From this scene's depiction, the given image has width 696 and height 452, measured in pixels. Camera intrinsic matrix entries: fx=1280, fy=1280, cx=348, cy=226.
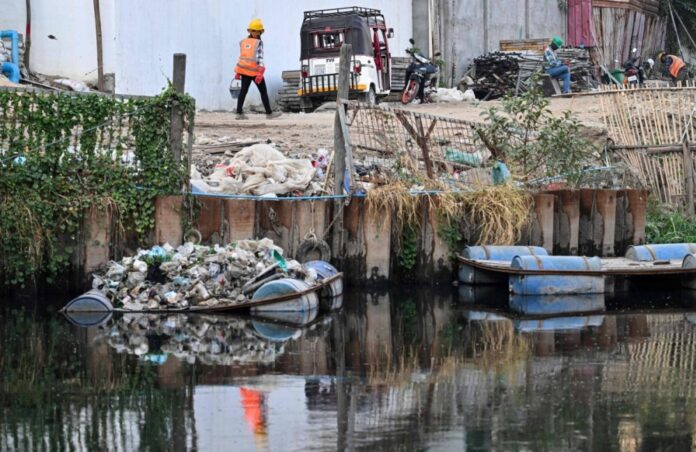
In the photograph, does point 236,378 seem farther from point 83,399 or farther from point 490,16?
point 490,16

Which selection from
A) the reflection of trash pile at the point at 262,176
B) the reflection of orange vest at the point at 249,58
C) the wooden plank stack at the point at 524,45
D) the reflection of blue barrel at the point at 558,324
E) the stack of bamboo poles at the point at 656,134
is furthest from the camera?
the wooden plank stack at the point at 524,45

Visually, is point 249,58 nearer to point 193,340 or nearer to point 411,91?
point 411,91

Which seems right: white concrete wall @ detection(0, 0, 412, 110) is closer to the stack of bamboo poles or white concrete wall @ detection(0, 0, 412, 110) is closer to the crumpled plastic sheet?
the crumpled plastic sheet

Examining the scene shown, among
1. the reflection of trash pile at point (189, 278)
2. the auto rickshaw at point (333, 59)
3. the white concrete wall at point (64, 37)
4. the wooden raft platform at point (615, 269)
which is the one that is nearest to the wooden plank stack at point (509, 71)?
the auto rickshaw at point (333, 59)

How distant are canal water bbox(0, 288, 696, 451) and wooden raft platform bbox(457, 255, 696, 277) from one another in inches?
32.8

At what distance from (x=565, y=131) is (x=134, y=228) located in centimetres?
621

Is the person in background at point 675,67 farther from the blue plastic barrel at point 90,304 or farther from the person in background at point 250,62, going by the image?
the blue plastic barrel at point 90,304

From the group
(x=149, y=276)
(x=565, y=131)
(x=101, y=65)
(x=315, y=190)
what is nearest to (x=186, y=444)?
(x=149, y=276)

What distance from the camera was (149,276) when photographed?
46.2 ft

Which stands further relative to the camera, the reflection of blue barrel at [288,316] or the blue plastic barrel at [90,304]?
the blue plastic barrel at [90,304]

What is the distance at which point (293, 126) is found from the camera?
22.9 meters

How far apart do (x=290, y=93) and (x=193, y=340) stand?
18.3 meters

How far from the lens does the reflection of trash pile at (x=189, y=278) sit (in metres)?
13.9

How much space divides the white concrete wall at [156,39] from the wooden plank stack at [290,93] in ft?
1.96
